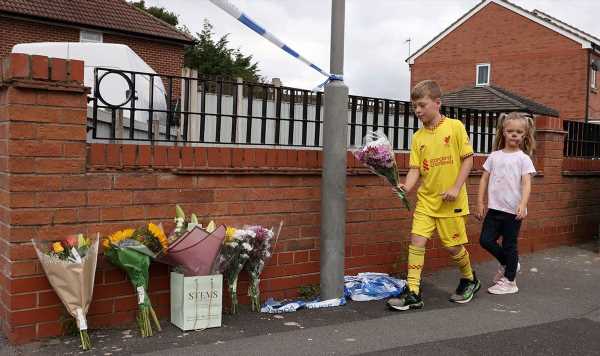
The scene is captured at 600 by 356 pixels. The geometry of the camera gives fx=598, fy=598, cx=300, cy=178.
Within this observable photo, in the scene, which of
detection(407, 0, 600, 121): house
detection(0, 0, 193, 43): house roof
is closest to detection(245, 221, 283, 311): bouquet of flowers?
detection(0, 0, 193, 43): house roof

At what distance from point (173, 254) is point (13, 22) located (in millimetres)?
21446

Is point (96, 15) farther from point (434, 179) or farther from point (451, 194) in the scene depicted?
point (451, 194)

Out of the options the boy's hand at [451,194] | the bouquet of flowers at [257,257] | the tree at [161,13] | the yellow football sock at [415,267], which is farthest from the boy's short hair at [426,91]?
the tree at [161,13]

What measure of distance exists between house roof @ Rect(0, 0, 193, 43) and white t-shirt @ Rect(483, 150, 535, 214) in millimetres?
21003

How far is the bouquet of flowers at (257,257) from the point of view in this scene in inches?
168

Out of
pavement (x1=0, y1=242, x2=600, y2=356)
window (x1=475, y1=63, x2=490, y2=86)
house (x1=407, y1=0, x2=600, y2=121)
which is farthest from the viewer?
window (x1=475, y1=63, x2=490, y2=86)

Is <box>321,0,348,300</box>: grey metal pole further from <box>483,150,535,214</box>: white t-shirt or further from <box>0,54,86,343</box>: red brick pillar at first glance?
<box>0,54,86,343</box>: red brick pillar

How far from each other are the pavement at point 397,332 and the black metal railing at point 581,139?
10.5ft

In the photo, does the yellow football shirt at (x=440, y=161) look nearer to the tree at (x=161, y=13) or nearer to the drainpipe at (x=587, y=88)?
the drainpipe at (x=587, y=88)

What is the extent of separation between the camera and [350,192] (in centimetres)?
527

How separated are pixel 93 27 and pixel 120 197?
21607 mm

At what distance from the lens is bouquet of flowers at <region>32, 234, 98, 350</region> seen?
352 cm

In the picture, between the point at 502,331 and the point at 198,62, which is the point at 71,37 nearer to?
the point at 198,62

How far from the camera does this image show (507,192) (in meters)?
5.16
